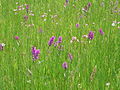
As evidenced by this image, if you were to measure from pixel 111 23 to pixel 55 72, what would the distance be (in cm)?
132

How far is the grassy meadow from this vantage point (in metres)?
1.85

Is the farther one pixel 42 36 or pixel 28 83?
pixel 42 36

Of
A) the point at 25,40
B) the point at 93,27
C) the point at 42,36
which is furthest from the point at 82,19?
the point at 25,40

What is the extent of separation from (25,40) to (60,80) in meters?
0.95

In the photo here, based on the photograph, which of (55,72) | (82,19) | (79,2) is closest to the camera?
(55,72)

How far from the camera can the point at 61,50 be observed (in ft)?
7.52

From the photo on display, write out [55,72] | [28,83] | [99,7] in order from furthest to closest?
[99,7], [55,72], [28,83]

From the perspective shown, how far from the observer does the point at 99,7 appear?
12.7ft

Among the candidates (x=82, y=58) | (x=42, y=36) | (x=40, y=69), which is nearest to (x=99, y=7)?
(x=42, y=36)

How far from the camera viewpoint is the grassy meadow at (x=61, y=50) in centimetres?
185

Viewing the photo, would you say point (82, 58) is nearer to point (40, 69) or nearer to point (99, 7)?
point (40, 69)

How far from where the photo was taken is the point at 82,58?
220cm

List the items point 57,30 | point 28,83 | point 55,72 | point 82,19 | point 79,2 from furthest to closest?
1. point 79,2
2. point 82,19
3. point 57,30
4. point 55,72
5. point 28,83

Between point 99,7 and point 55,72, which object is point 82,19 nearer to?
point 99,7
